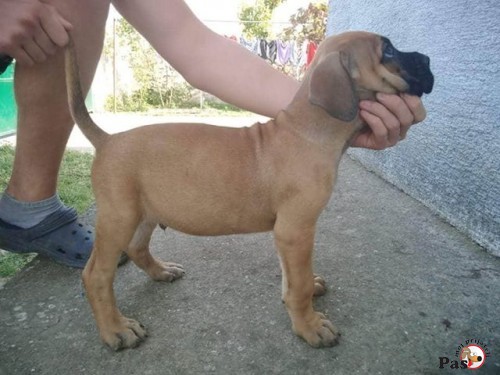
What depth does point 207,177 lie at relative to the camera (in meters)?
2.15

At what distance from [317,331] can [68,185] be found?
11.3ft

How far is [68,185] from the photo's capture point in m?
4.53

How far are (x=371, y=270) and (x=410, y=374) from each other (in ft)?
3.00

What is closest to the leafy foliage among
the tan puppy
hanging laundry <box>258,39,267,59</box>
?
hanging laundry <box>258,39,267,59</box>

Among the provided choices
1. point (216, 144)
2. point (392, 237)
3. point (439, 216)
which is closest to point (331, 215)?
point (392, 237)

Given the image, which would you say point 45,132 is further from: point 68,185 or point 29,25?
point 68,185

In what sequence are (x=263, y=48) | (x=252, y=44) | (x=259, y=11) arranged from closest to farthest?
1. (x=263, y=48)
2. (x=252, y=44)
3. (x=259, y=11)

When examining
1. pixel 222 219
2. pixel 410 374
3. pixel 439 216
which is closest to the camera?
pixel 410 374

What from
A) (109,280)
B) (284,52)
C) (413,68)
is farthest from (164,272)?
(284,52)

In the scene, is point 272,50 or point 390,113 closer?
point 390,113

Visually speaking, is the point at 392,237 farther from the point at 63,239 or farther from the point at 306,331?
the point at 63,239

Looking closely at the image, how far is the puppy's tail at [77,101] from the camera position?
6.61 feet

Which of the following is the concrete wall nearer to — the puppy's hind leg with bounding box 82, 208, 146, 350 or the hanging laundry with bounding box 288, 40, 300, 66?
the puppy's hind leg with bounding box 82, 208, 146, 350

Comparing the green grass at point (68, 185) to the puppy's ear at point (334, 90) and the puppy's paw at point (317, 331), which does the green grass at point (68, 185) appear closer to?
the puppy's paw at point (317, 331)
